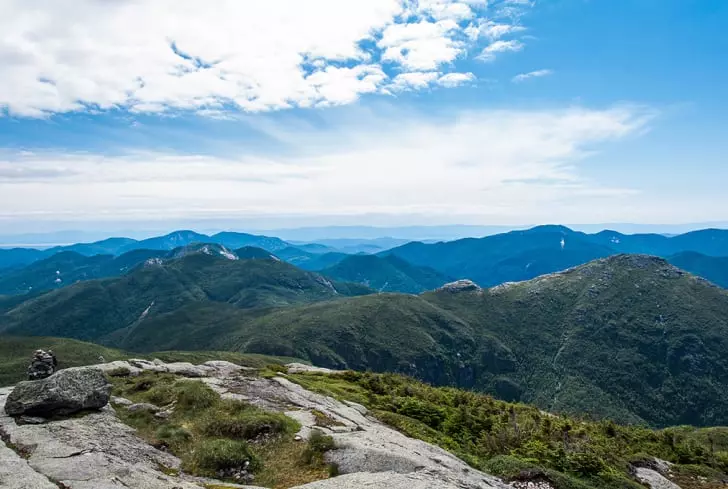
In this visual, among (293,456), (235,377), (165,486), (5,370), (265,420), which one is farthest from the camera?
(5,370)

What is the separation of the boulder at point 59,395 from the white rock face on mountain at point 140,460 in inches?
31.0

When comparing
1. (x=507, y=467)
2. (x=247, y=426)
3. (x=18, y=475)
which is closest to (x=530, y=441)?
(x=507, y=467)

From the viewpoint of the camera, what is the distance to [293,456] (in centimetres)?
2275

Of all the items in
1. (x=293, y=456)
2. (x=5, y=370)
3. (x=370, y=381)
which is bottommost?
(x=5, y=370)

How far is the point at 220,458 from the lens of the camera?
21.4m

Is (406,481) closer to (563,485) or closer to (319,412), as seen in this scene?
(563,485)

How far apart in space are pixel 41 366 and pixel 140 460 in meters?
23.4

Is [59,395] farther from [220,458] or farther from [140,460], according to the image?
[220,458]

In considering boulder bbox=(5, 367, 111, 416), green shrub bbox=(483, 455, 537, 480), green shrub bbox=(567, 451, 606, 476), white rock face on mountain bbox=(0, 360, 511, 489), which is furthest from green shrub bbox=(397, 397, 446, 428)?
boulder bbox=(5, 367, 111, 416)

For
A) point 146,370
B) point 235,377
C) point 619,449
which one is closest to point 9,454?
point 235,377

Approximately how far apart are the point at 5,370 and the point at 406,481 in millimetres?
241139

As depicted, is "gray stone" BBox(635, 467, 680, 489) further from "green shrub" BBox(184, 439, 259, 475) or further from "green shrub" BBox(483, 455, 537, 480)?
"green shrub" BBox(184, 439, 259, 475)

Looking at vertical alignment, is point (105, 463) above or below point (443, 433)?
above

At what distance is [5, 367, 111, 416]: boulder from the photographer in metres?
25.1
